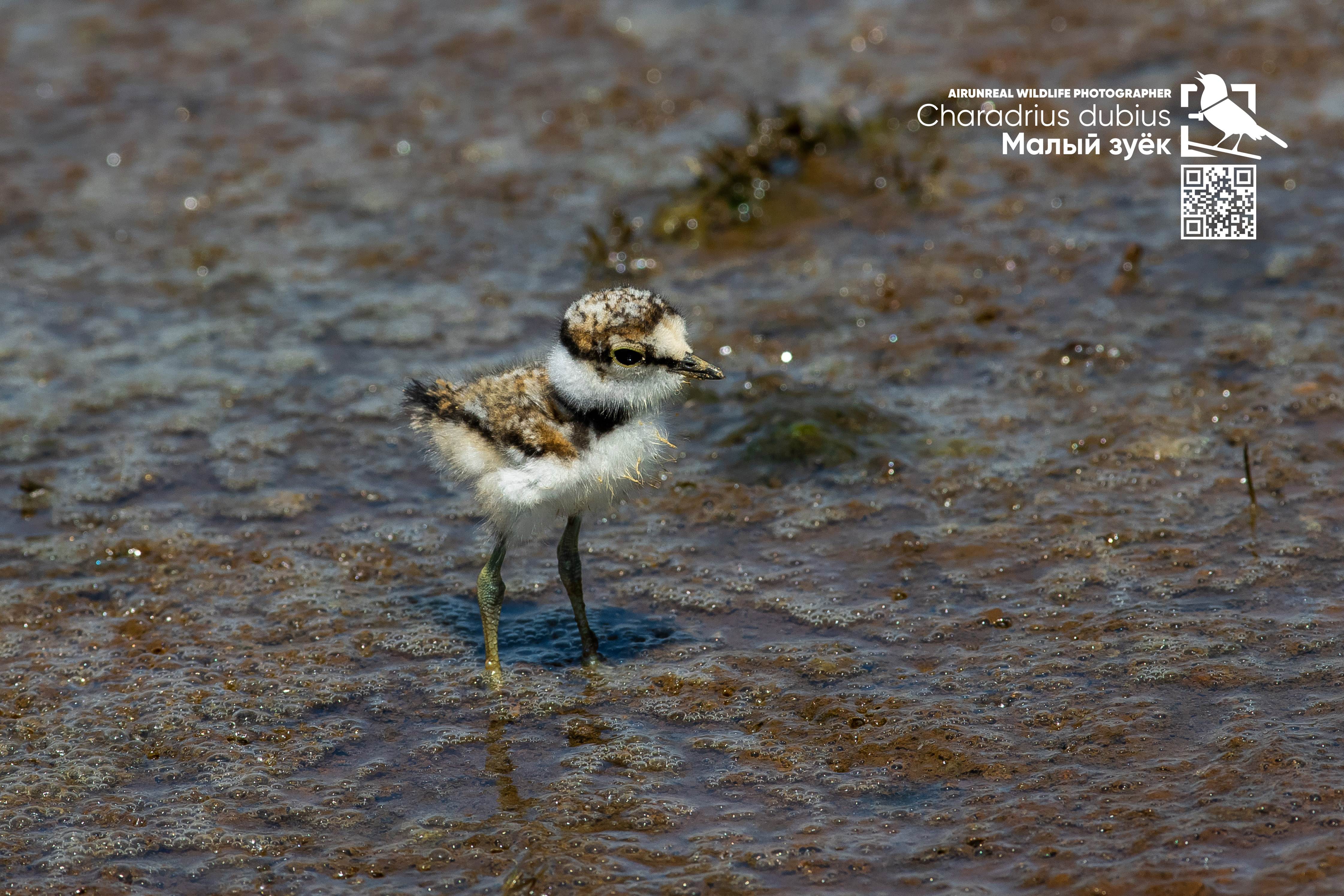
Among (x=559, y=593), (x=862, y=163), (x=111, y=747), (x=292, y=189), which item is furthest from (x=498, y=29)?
(x=111, y=747)

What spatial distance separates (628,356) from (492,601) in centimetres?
109

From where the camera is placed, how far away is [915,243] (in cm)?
831

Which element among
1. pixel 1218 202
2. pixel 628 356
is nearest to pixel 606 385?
pixel 628 356

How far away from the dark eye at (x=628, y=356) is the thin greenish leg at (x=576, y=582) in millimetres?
709

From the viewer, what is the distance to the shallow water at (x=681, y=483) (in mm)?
4543

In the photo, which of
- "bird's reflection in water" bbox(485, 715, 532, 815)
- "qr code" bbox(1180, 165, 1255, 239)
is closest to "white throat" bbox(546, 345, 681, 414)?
"bird's reflection in water" bbox(485, 715, 532, 815)

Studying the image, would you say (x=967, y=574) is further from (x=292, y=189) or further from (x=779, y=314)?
(x=292, y=189)

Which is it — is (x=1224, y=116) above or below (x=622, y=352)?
above

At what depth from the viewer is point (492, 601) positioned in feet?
17.7

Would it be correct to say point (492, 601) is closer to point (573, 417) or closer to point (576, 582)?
point (576, 582)

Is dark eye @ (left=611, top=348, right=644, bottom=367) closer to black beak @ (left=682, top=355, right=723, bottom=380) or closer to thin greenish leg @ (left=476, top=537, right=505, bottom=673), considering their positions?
black beak @ (left=682, top=355, right=723, bottom=380)

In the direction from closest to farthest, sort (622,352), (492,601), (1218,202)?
(622,352) → (492,601) → (1218,202)

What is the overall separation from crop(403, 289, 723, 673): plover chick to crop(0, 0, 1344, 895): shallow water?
0.71m

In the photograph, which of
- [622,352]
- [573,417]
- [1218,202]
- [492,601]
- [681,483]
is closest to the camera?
[622,352]
